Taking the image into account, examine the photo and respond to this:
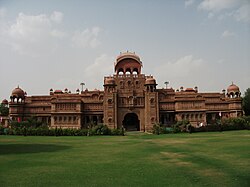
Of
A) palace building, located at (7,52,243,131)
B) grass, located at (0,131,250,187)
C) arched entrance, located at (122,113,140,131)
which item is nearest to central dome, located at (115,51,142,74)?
palace building, located at (7,52,243,131)

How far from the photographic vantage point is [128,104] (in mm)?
48562

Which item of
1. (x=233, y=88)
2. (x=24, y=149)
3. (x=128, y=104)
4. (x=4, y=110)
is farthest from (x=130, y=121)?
(x=24, y=149)

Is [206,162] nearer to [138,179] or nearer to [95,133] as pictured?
[138,179]

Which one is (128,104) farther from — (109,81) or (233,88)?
(233,88)

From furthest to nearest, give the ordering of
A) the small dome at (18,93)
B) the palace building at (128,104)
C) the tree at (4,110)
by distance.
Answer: the tree at (4,110) → the small dome at (18,93) → the palace building at (128,104)

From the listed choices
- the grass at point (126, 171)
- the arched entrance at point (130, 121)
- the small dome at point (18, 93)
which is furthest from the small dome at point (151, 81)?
the grass at point (126, 171)

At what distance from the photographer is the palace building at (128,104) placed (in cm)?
4809

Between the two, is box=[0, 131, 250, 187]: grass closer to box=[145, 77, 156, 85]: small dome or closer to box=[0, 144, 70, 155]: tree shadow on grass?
box=[0, 144, 70, 155]: tree shadow on grass

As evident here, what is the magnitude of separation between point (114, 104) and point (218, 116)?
858 inches

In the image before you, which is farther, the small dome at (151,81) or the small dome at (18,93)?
the small dome at (18,93)

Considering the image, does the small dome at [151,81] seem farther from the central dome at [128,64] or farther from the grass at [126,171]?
the grass at [126,171]

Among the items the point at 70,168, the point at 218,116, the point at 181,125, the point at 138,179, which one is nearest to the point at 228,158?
the point at 138,179

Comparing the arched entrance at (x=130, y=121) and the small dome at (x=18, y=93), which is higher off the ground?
the small dome at (x=18, y=93)

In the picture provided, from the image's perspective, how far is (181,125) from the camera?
36.1 meters
